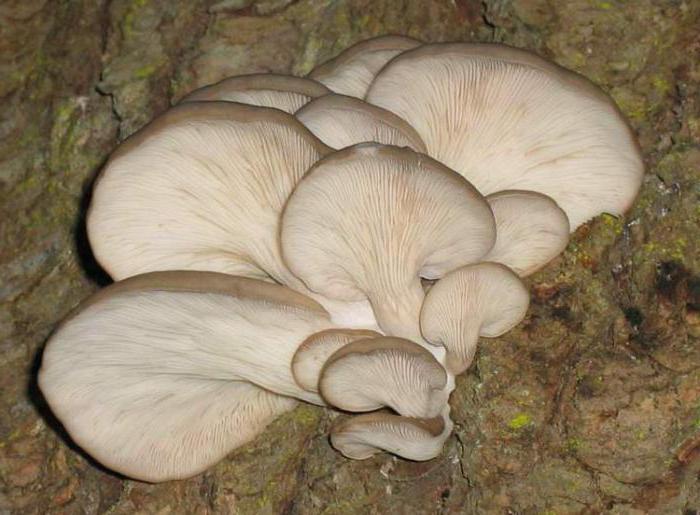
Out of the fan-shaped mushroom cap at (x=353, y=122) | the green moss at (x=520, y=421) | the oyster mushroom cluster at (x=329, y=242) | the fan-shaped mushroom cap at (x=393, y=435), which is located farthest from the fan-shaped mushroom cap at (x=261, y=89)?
the green moss at (x=520, y=421)

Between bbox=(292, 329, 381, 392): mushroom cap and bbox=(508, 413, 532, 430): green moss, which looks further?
bbox=(508, 413, 532, 430): green moss

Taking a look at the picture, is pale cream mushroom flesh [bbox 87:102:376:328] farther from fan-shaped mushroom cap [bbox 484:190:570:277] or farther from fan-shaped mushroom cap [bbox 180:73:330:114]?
fan-shaped mushroom cap [bbox 484:190:570:277]

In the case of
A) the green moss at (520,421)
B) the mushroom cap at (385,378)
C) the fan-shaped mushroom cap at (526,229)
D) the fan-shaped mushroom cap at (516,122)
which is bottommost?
the green moss at (520,421)

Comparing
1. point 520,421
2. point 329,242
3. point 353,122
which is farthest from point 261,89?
point 520,421

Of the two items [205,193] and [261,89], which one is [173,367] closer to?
[205,193]

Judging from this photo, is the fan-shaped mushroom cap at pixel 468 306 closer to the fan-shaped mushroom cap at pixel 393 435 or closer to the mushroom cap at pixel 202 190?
the fan-shaped mushroom cap at pixel 393 435

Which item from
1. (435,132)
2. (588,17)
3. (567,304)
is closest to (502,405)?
(567,304)

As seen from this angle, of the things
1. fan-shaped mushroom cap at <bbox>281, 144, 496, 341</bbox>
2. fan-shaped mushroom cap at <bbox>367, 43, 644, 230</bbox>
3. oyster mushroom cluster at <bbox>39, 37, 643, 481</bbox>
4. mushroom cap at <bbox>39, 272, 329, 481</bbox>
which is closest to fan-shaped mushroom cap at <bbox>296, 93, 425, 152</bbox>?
oyster mushroom cluster at <bbox>39, 37, 643, 481</bbox>
